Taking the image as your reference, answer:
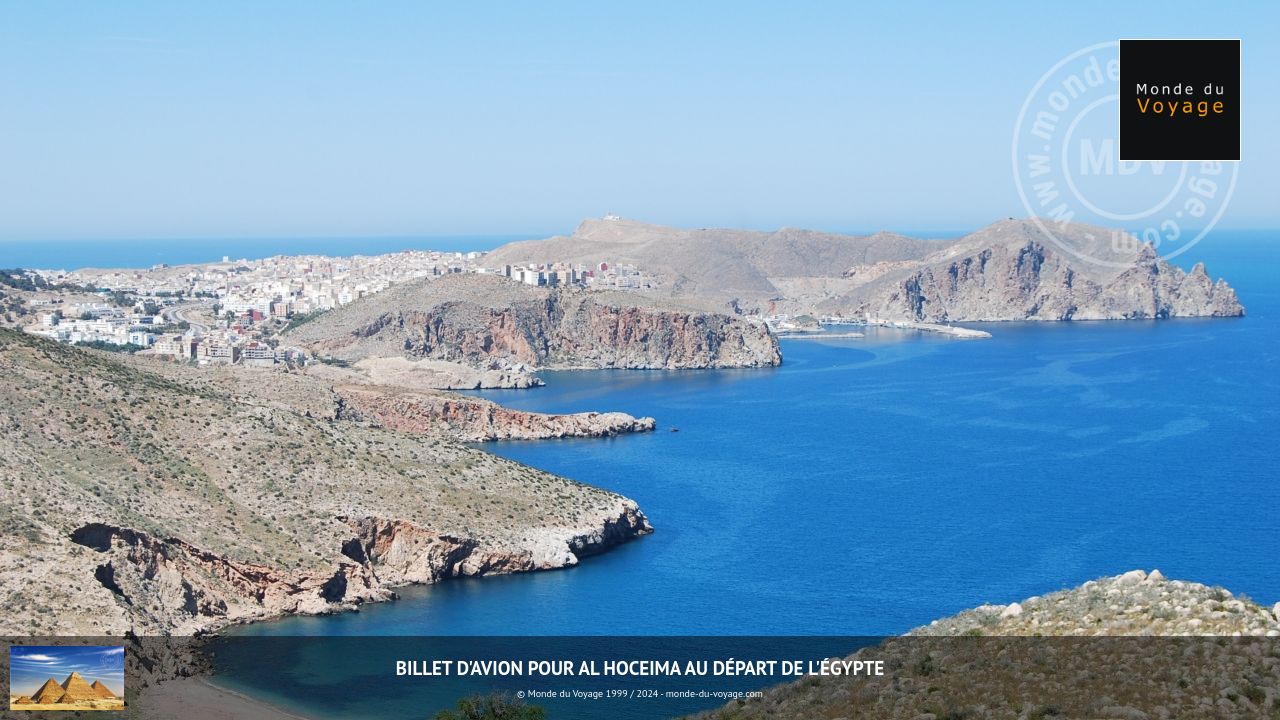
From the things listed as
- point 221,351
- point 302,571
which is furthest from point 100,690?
point 221,351

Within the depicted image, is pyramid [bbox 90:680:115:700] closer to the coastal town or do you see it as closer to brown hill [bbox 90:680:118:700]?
brown hill [bbox 90:680:118:700]

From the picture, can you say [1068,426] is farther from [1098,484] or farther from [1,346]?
[1,346]

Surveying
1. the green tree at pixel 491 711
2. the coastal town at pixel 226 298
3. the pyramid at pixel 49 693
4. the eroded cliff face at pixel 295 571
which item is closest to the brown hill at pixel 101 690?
the pyramid at pixel 49 693

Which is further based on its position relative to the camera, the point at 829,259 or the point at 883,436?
the point at 829,259

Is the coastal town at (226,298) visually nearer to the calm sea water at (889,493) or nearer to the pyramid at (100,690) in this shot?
the calm sea water at (889,493)

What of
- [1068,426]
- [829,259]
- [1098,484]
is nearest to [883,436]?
[1068,426]
